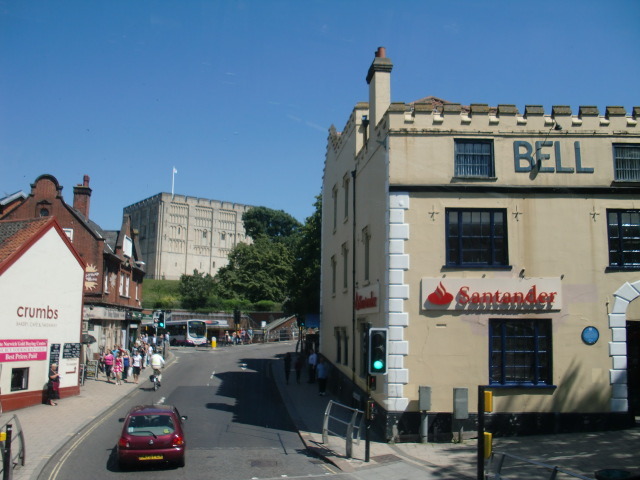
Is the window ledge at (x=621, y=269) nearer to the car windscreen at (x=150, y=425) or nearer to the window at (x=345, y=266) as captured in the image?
the window at (x=345, y=266)

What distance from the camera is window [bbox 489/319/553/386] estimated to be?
Result: 17547 mm

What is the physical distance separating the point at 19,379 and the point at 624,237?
71.9 ft

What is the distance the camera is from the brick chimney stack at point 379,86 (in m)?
21.0

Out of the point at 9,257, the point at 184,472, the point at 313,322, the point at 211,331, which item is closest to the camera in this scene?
the point at 184,472

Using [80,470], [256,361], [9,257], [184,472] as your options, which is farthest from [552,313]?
[256,361]

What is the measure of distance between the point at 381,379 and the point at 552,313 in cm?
542

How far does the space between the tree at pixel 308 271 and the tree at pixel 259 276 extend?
38.5m

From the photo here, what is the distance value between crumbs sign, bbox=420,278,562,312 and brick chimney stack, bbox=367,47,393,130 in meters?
6.47

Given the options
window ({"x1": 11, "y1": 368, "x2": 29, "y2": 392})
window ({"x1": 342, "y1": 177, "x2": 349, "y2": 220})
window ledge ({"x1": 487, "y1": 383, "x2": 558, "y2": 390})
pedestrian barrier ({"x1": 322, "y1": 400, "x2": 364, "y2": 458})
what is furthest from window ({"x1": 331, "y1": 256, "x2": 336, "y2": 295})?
window ({"x1": 11, "y1": 368, "x2": 29, "y2": 392})

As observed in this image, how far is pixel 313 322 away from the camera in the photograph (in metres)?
37.2

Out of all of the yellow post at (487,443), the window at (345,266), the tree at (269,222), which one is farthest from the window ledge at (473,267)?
the tree at (269,222)

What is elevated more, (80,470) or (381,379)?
(381,379)

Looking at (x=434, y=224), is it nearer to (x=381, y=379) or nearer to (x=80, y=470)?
(x=381, y=379)

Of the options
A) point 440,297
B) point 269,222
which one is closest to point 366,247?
point 440,297
